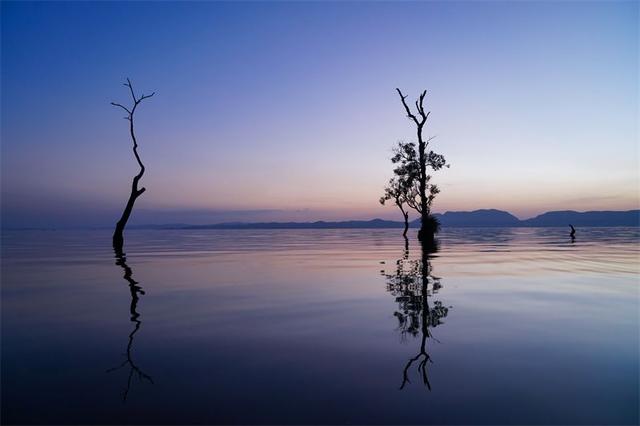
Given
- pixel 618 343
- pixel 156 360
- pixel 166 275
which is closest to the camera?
pixel 156 360

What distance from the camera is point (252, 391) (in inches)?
168

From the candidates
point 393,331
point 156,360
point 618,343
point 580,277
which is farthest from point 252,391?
point 580,277

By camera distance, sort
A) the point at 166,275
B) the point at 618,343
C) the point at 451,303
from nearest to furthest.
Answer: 1. the point at 618,343
2. the point at 451,303
3. the point at 166,275

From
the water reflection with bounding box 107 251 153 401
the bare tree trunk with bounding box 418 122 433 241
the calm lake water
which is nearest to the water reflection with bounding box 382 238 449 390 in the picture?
the calm lake water

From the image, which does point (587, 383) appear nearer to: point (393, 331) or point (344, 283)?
point (393, 331)

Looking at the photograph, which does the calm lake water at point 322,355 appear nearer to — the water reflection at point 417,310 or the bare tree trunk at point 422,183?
the water reflection at point 417,310

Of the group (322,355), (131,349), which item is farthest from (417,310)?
(131,349)

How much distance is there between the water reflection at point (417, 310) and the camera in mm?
→ 5137

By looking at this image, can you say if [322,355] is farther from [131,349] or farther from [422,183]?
[422,183]

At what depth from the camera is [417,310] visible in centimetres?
813

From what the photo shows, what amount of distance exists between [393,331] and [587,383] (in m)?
2.87

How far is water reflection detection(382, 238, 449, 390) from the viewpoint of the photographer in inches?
202

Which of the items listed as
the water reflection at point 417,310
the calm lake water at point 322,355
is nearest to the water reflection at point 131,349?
the calm lake water at point 322,355

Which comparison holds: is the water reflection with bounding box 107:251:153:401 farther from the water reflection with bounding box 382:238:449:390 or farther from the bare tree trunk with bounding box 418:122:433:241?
the bare tree trunk with bounding box 418:122:433:241
